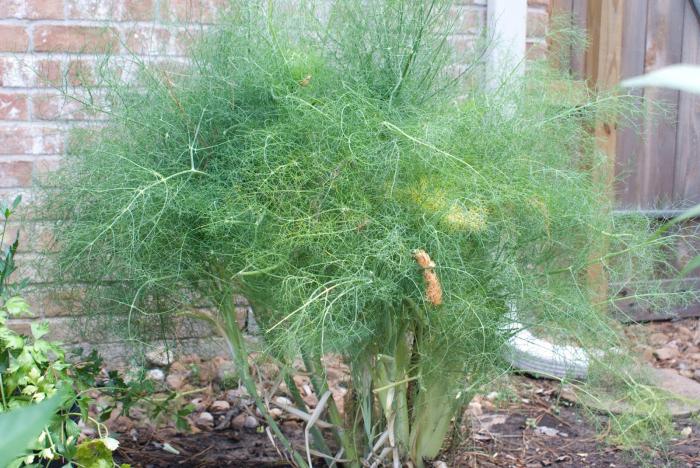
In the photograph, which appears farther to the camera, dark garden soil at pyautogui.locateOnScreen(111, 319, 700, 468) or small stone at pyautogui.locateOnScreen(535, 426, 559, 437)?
small stone at pyautogui.locateOnScreen(535, 426, 559, 437)

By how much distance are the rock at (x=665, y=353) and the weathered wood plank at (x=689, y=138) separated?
816 mm

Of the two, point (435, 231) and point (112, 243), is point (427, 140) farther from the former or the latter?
point (112, 243)

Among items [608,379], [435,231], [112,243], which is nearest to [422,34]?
[435,231]

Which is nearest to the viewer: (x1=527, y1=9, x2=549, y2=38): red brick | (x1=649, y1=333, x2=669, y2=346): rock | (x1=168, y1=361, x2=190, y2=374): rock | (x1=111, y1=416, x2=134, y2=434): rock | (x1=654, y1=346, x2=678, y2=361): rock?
(x1=111, y1=416, x2=134, y2=434): rock

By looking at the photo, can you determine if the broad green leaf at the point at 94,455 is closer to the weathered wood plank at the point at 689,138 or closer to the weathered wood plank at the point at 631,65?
the weathered wood plank at the point at 631,65

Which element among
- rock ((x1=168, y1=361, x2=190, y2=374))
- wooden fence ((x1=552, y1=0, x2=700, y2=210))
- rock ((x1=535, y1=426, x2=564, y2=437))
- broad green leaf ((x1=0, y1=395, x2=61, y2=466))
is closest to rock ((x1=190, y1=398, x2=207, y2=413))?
rock ((x1=168, y1=361, x2=190, y2=374))

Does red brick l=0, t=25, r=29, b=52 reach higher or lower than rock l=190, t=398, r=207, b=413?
higher

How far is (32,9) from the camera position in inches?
109

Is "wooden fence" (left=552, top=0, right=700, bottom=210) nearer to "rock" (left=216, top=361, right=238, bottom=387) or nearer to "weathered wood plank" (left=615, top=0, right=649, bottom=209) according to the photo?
Result: "weathered wood plank" (left=615, top=0, right=649, bottom=209)

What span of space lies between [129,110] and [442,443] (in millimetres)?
1163

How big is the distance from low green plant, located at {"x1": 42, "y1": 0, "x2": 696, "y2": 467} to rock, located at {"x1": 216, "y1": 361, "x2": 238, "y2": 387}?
70 centimetres

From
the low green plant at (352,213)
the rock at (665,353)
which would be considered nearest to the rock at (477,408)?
the low green plant at (352,213)

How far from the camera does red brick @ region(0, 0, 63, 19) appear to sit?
9.00 feet

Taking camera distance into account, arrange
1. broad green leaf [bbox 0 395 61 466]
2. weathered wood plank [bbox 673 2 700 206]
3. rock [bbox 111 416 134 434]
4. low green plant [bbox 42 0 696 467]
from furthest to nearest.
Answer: weathered wood plank [bbox 673 2 700 206]
rock [bbox 111 416 134 434]
low green plant [bbox 42 0 696 467]
broad green leaf [bbox 0 395 61 466]
